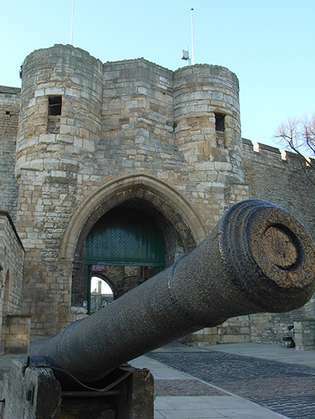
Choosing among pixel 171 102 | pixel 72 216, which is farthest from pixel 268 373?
pixel 171 102

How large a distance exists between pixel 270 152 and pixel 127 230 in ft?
21.8

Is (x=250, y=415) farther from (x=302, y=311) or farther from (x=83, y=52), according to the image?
(x=302, y=311)

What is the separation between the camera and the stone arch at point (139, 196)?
444 inches

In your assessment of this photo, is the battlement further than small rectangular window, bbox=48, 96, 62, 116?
Yes

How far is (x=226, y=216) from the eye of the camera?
4.54 feet

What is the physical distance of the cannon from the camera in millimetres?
1293

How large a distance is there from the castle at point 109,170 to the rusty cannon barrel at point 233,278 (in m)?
8.59

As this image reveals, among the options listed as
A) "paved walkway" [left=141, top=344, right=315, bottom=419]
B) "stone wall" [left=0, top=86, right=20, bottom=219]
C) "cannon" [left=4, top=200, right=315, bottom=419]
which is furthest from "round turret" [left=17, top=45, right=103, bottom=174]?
"cannon" [left=4, top=200, right=315, bottom=419]

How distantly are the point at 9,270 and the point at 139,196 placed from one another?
16.8 feet

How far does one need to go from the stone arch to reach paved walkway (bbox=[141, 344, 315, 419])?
4.42 meters

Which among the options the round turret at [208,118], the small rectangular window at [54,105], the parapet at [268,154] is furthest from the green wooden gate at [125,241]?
the parapet at [268,154]

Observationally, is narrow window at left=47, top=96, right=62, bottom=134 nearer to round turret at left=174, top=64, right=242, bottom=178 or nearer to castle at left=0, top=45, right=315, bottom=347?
castle at left=0, top=45, right=315, bottom=347

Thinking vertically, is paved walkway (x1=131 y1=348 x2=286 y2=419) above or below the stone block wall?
below

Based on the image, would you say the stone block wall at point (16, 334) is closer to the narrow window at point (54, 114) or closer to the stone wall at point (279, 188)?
the narrow window at point (54, 114)
